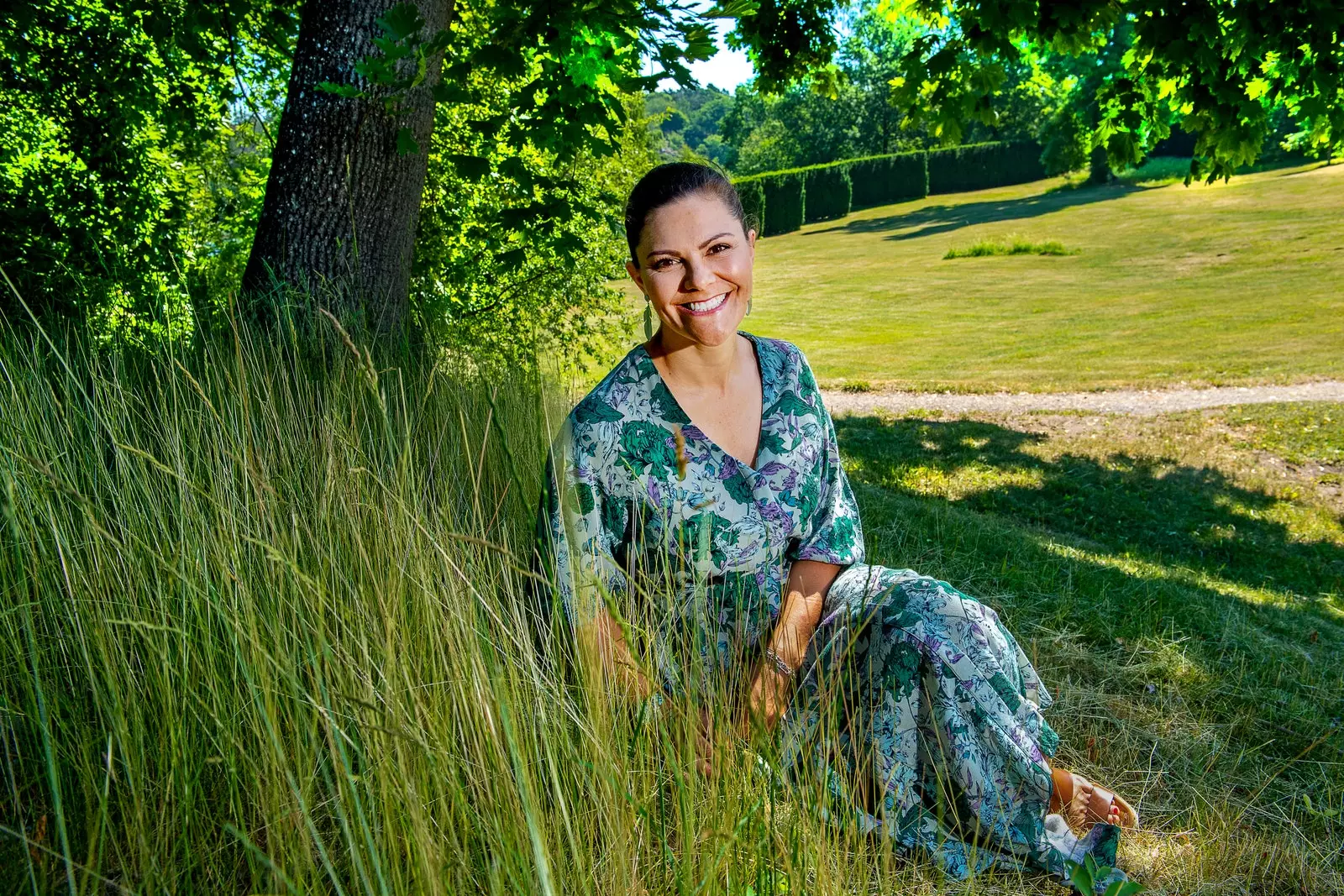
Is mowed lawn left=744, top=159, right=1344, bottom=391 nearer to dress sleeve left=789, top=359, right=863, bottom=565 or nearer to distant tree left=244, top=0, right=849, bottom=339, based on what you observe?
distant tree left=244, top=0, right=849, bottom=339

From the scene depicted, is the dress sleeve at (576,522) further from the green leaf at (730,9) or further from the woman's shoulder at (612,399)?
the green leaf at (730,9)

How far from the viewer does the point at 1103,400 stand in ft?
38.5

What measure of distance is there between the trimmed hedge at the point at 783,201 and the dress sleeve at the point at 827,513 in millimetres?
40863

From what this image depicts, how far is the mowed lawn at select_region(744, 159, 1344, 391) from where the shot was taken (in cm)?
1416

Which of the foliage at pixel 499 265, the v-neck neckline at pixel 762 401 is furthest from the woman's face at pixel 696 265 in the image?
the foliage at pixel 499 265

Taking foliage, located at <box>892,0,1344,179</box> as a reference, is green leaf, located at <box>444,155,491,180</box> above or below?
below

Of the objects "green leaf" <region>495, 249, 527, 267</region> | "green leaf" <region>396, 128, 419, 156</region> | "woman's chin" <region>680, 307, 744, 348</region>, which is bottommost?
"woman's chin" <region>680, 307, 744, 348</region>

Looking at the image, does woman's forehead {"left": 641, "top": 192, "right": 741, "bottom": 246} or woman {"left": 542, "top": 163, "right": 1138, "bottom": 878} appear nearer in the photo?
woman {"left": 542, "top": 163, "right": 1138, "bottom": 878}

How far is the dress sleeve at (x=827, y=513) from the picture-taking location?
2.51 metres

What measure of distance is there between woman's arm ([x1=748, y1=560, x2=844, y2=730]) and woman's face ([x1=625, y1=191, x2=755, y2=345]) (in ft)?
2.11

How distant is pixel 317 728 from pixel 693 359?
51.4 inches

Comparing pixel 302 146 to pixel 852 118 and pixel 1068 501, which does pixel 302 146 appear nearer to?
pixel 1068 501

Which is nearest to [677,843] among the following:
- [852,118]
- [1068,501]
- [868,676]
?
[868,676]

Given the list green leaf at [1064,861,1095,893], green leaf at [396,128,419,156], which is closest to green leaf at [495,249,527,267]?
green leaf at [396,128,419,156]
